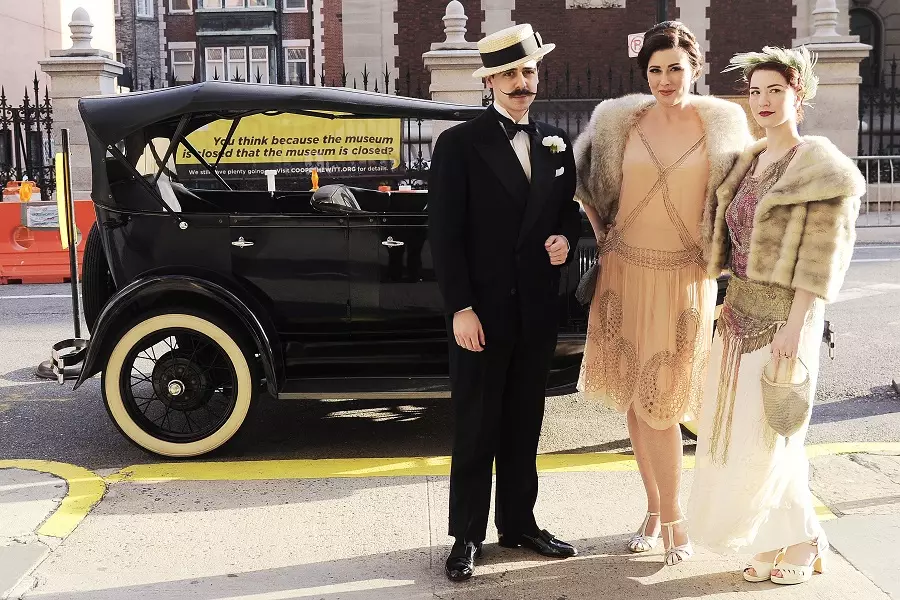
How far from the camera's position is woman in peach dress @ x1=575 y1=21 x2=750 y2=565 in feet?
12.6

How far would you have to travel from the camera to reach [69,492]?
476 centimetres

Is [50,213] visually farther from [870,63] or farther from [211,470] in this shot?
[870,63]

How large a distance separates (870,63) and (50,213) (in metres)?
21.2

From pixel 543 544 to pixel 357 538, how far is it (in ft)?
2.55

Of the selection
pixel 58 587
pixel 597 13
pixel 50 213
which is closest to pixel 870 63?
pixel 597 13

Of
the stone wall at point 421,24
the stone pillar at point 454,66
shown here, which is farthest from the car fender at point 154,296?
the stone wall at point 421,24

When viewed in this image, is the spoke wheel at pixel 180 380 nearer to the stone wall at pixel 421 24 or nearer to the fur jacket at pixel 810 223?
the fur jacket at pixel 810 223

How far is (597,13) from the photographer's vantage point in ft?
73.0

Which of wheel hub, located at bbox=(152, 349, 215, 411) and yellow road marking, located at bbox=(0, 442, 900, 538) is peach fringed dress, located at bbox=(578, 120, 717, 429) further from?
wheel hub, located at bbox=(152, 349, 215, 411)

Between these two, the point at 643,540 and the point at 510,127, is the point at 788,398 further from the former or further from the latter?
the point at 510,127

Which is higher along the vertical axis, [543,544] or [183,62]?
[183,62]

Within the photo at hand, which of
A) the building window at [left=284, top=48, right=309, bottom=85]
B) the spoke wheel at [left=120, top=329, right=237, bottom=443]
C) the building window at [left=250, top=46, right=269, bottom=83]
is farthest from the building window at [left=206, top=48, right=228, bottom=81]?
the spoke wheel at [left=120, top=329, right=237, bottom=443]

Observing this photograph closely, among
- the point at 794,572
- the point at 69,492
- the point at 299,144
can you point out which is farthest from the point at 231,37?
the point at 794,572

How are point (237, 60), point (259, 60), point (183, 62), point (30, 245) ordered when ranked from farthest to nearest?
point (183, 62), point (237, 60), point (259, 60), point (30, 245)
